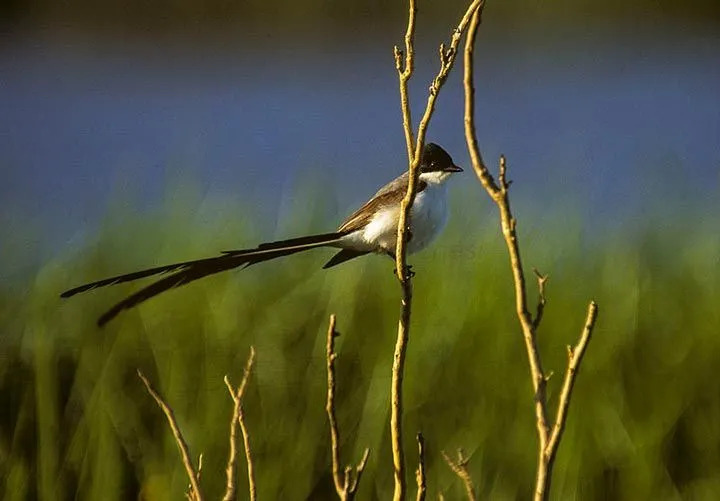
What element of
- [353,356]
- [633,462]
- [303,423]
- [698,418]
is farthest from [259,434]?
[698,418]

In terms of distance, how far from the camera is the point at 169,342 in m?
1.57

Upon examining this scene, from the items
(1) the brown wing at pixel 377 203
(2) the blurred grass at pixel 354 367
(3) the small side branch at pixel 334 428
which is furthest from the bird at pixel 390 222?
(2) the blurred grass at pixel 354 367

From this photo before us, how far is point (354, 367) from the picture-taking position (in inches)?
62.0

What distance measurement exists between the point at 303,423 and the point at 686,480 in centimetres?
56

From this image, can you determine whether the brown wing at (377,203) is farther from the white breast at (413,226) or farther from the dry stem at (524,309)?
the dry stem at (524,309)

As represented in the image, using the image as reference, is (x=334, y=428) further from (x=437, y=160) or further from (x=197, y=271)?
(x=437, y=160)

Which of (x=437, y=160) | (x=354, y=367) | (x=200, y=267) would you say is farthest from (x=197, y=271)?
(x=354, y=367)

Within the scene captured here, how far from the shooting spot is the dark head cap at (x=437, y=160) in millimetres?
1002

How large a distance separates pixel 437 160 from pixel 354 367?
626 mm

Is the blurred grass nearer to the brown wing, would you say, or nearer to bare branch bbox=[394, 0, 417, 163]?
the brown wing

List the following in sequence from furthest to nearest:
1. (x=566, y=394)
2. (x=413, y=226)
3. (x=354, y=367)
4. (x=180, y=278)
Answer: (x=354, y=367)
(x=413, y=226)
(x=180, y=278)
(x=566, y=394)

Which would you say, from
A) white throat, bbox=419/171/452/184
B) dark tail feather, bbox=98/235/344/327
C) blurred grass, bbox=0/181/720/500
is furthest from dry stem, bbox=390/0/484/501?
blurred grass, bbox=0/181/720/500

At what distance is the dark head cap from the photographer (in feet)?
3.29

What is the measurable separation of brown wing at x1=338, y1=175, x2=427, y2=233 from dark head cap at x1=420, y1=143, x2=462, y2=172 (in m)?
0.02
